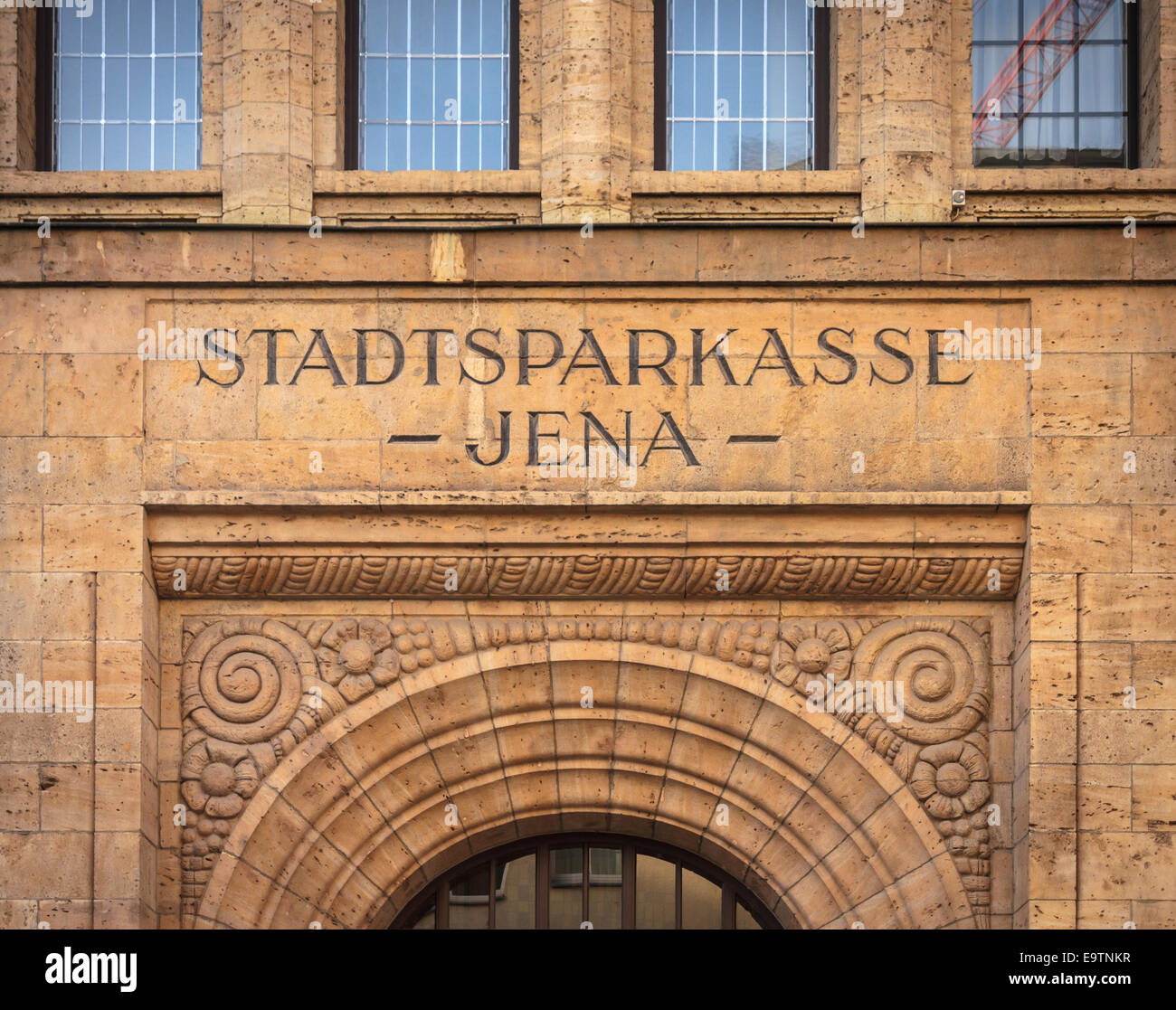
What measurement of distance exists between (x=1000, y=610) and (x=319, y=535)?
3.84 metres

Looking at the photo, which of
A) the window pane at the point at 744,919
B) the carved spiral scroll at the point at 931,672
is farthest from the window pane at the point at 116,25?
the window pane at the point at 744,919

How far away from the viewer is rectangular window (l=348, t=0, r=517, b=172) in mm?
12719

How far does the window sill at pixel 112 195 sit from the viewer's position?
12.4 m

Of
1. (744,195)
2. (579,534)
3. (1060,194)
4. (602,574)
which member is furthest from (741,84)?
(602,574)

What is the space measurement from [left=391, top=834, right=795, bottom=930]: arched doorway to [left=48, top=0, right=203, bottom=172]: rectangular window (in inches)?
181

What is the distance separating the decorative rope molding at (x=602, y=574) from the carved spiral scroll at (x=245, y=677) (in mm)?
270

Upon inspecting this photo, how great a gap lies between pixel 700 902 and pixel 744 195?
164 inches

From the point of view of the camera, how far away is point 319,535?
11.8 m

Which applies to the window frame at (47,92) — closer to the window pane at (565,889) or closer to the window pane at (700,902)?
the window pane at (565,889)

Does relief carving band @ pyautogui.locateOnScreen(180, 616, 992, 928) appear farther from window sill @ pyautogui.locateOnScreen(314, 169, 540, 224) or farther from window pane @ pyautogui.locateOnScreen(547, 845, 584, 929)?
window sill @ pyautogui.locateOnScreen(314, 169, 540, 224)

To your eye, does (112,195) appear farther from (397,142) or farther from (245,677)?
(245,677)
